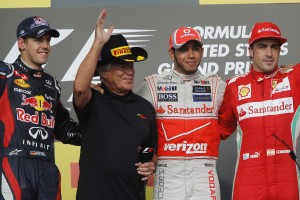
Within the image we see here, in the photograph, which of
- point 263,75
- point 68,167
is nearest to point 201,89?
point 263,75

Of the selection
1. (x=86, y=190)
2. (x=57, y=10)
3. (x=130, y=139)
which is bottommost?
(x=86, y=190)

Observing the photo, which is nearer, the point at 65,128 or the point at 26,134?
the point at 26,134

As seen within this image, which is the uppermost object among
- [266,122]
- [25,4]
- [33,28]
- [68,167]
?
[25,4]

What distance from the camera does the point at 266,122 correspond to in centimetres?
398

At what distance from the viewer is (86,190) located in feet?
11.9

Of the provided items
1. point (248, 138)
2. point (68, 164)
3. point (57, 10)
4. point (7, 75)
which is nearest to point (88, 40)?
point (57, 10)

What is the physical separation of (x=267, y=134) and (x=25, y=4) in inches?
84.9

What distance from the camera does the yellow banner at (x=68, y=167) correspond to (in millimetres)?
4957

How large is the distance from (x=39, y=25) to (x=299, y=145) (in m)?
2.17

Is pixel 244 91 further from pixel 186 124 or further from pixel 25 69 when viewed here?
pixel 25 69

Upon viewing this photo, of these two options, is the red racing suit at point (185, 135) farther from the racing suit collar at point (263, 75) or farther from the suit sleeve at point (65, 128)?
the suit sleeve at point (65, 128)

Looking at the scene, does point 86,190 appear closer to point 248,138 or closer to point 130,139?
point 130,139

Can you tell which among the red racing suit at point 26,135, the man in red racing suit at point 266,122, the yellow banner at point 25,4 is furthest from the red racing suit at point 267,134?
the yellow banner at point 25,4

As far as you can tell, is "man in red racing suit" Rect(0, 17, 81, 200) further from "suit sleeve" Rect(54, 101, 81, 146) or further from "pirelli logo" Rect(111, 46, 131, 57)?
"pirelli logo" Rect(111, 46, 131, 57)
